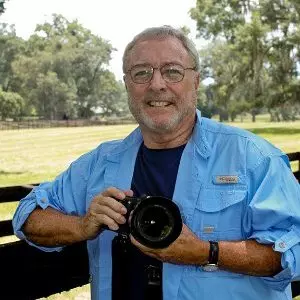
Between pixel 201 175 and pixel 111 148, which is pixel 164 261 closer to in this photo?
pixel 201 175

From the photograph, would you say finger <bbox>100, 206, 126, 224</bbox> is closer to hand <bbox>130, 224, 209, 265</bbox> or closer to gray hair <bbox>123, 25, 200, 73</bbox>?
hand <bbox>130, 224, 209, 265</bbox>

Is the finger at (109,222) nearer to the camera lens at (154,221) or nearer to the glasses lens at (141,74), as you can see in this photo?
the camera lens at (154,221)

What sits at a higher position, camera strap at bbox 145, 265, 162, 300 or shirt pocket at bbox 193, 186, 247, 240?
shirt pocket at bbox 193, 186, 247, 240

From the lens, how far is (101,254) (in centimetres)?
215

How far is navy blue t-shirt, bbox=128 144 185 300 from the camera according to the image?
2025mm

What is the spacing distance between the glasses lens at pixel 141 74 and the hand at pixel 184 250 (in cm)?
67

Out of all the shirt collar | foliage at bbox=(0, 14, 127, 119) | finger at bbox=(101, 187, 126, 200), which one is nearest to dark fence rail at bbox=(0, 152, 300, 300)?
the shirt collar

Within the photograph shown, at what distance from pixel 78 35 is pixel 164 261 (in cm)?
7993

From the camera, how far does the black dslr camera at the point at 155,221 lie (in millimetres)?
1723

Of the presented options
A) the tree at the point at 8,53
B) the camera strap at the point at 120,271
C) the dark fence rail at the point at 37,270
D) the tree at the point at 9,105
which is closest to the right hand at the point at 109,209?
the camera strap at the point at 120,271

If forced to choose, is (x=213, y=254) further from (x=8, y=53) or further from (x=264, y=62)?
(x=8, y=53)

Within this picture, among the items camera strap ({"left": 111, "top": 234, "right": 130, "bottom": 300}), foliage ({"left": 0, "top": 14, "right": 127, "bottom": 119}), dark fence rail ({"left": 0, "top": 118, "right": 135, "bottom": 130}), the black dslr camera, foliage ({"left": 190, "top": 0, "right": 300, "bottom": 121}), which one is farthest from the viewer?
foliage ({"left": 0, "top": 14, "right": 127, "bottom": 119})

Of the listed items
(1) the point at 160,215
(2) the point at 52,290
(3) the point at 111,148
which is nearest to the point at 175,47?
(3) the point at 111,148

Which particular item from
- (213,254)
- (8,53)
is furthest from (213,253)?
(8,53)
